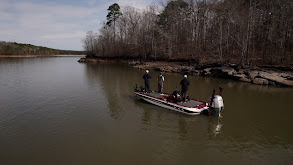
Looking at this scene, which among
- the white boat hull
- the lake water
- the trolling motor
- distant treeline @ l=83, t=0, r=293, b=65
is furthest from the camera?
distant treeline @ l=83, t=0, r=293, b=65

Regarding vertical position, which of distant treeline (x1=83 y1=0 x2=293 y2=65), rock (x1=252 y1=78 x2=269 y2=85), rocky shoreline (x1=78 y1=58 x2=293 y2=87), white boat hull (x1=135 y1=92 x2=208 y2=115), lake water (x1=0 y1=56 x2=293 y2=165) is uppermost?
distant treeline (x1=83 y1=0 x2=293 y2=65)

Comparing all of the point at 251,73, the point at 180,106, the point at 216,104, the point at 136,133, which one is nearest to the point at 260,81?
the point at 251,73

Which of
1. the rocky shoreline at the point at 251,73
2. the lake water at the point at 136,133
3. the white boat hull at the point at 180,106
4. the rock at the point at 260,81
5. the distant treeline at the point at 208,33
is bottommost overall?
the lake water at the point at 136,133

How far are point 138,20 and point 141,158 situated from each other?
58928 mm

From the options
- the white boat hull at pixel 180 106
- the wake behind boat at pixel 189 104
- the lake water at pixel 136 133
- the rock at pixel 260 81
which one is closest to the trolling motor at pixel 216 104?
the wake behind boat at pixel 189 104

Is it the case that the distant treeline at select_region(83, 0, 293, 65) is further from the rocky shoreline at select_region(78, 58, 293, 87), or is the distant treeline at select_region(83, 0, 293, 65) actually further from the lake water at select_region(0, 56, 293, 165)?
the lake water at select_region(0, 56, 293, 165)

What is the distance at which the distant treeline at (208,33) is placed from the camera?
28.7 meters

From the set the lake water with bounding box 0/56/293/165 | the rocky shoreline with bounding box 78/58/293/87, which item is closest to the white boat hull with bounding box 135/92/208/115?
the lake water with bounding box 0/56/293/165

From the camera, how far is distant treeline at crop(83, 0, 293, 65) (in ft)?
94.1

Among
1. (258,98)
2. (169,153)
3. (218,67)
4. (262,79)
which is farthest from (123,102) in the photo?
(218,67)

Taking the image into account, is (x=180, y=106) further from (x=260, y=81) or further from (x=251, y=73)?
(x=251, y=73)

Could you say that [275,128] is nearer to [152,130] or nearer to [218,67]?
[152,130]

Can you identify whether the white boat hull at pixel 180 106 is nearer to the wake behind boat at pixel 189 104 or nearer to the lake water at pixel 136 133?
the wake behind boat at pixel 189 104

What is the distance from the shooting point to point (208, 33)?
4262 centimetres
